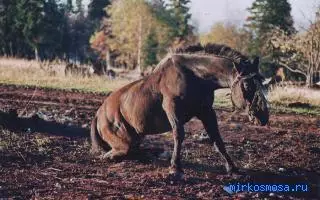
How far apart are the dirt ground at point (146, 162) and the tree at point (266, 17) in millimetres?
39996

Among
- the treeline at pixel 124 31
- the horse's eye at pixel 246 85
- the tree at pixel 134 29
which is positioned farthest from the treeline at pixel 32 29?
the horse's eye at pixel 246 85

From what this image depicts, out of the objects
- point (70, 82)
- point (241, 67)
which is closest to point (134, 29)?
point (70, 82)

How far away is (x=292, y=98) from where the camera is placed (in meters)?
17.4

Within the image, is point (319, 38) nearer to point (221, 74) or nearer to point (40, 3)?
point (221, 74)

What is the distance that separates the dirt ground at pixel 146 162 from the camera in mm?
5887

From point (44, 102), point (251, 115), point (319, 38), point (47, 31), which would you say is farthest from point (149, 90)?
point (47, 31)

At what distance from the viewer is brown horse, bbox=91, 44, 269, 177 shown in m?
6.50

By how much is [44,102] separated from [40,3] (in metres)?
43.2

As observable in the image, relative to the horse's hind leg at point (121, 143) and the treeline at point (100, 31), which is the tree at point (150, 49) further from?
the horse's hind leg at point (121, 143)

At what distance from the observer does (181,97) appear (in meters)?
6.80

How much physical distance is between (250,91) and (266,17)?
4665 cm

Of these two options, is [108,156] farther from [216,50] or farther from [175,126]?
[216,50]

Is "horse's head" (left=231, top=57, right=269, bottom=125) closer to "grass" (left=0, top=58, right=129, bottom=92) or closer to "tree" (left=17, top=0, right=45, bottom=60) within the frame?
"grass" (left=0, top=58, right=129, bottom=92)

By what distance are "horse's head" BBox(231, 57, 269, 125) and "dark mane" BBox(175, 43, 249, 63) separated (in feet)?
0.46
